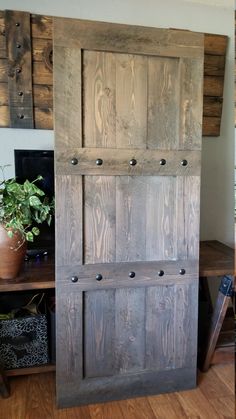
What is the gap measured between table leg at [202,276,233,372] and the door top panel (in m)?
1.17

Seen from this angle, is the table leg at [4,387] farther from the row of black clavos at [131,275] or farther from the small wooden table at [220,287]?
the small wooden table at [220,287]

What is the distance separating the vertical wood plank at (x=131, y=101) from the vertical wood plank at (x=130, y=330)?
0.73 meters

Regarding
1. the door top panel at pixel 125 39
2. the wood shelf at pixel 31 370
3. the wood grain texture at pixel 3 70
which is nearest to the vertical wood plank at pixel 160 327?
the wood shelf at pixel 31 370

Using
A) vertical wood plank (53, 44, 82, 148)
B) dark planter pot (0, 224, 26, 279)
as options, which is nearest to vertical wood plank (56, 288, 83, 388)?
dark planter pot (0, 224, 26, 279)

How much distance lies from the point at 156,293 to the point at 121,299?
18cm

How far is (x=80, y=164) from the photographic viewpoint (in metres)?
1.51

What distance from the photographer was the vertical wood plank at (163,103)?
1.56 meters

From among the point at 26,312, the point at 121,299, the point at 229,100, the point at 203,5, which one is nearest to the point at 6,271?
the point at 26,312

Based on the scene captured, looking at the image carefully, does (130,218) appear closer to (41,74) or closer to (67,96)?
(67,96)

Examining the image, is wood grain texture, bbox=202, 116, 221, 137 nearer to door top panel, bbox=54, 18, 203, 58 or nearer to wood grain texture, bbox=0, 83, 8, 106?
door top panel, bbox=54, 18, 203, 58

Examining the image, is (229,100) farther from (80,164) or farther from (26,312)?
(26,312)

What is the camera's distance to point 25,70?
1992 mm

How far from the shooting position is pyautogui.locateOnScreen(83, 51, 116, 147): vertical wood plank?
A: 149cm

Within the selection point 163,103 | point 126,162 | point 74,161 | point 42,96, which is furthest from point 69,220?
point 42,96
